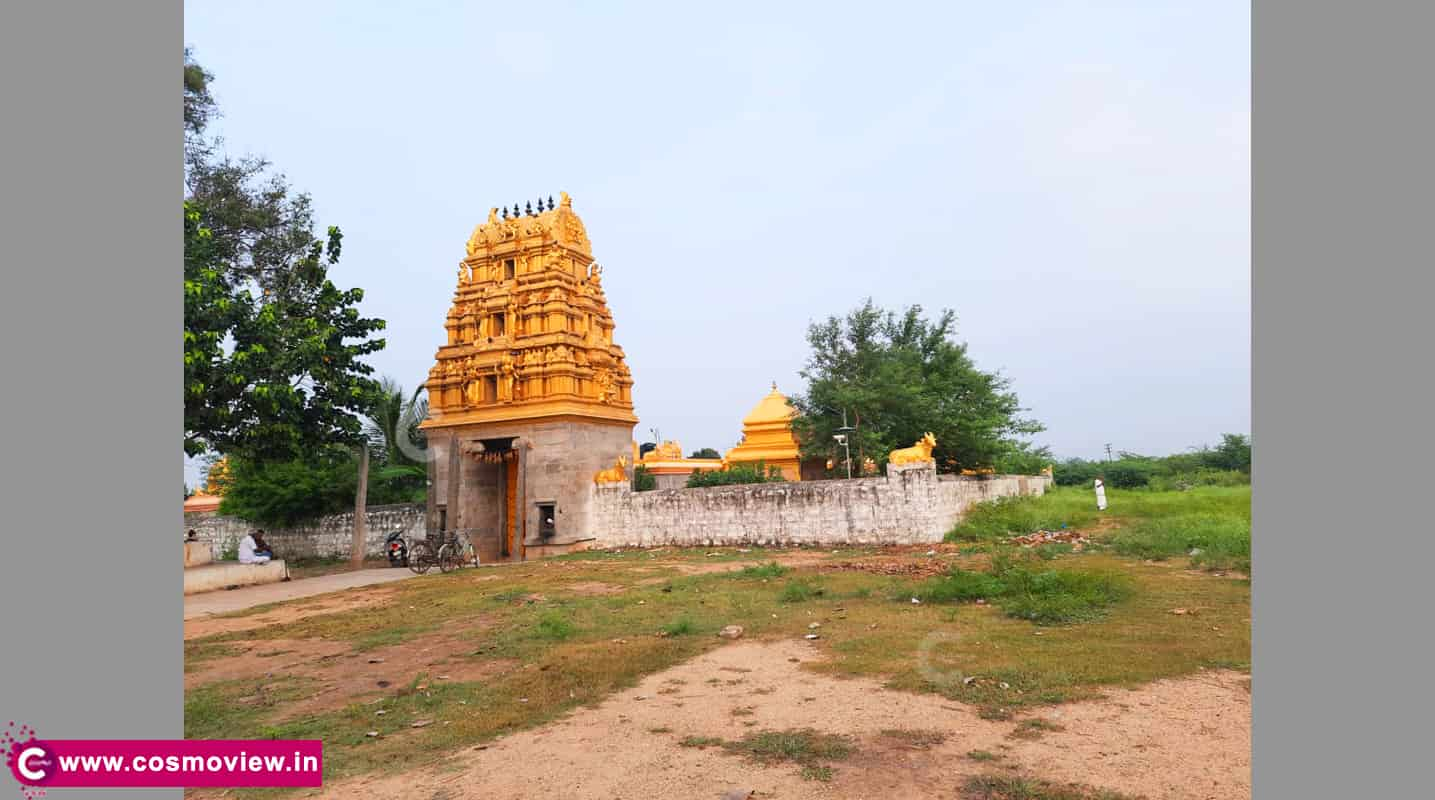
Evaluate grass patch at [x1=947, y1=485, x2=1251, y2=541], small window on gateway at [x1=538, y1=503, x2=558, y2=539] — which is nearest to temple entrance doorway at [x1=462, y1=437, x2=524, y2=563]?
small window on gateway at [x1=538, y1=503, x2=558, y2=539]

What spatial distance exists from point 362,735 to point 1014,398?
21242 millimetres

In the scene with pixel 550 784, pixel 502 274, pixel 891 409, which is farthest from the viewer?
pixel 502 274

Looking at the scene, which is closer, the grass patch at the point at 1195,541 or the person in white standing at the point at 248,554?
the grass patch at the point at 1195,541

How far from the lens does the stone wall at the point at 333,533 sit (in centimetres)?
2020

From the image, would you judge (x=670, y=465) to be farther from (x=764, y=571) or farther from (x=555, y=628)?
(x=555, y=628)

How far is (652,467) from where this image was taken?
2558 centimetres

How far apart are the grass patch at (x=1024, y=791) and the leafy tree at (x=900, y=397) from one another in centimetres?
1502

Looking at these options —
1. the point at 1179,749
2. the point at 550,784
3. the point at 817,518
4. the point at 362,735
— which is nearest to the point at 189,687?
the point at 362,735

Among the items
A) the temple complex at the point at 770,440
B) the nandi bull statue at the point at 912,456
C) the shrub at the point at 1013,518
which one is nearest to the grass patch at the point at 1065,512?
the shrub at the point at 1013,518

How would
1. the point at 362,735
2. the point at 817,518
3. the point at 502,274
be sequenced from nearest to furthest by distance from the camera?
the point at 362,735 → the point at 817,518 → the point at 502,274

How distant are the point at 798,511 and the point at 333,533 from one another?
14.2 m

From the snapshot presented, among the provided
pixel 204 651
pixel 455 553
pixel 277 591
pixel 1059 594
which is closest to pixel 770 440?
pixel 455 553

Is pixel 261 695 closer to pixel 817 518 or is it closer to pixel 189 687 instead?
pixel 189 687

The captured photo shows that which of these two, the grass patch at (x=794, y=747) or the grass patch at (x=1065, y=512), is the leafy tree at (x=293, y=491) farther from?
the grass patch at (x=794, y=747)
